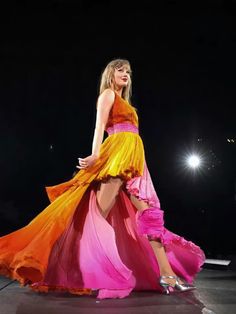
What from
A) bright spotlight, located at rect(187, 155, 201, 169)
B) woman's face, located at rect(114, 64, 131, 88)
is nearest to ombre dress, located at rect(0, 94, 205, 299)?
woman's face, located at rect(114, 64, 131, 88)

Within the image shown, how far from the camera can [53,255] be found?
265 cm

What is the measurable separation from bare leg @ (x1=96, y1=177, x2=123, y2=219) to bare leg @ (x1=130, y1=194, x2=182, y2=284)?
121 mm

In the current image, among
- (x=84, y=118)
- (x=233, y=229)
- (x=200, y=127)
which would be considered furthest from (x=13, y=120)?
(x=233, y=229)

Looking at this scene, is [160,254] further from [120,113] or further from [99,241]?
[120,113]

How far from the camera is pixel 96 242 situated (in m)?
2.70

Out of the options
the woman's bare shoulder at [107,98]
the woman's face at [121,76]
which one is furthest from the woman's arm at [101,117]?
the woman's face at [121,76]

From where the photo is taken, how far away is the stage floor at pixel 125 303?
6.95ft

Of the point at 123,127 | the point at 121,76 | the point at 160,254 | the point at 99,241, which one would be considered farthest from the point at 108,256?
the point at 121,76

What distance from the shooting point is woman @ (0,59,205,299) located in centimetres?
255

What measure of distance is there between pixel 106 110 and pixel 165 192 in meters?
8.29

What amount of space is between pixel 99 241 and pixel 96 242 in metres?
0.02

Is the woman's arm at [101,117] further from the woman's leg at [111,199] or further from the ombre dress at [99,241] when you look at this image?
the woman's leg at [111,199]

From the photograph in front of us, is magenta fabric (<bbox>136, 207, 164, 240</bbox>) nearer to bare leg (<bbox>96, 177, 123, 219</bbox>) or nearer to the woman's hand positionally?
bare leg (<bbox>96, 177, 123, 219</bbox>)

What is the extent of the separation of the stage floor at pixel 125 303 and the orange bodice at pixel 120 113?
118 cm
